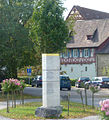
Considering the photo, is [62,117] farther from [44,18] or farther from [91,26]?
[91,26]

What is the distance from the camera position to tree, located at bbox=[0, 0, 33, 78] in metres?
33.4

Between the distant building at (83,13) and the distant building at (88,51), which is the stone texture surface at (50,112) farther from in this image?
the distant building at (83,13)

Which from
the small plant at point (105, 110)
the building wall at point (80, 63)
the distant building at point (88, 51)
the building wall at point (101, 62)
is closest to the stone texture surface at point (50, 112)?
the small plant at point (105, 110)

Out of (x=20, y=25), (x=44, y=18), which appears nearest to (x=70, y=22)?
(x=20, y=25)

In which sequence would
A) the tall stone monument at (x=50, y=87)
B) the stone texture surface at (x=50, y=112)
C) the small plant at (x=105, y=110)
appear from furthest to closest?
the tall stone monument at (x=50, y=87)
the stone texture surface at (x=50, y=112)
the small plant at (x=105, y=110)

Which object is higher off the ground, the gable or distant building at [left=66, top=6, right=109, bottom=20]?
distant building at [left=66, top=6, right=109, bottom=20]

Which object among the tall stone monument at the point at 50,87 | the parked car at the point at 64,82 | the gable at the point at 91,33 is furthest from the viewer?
the gable at the point at 91,33

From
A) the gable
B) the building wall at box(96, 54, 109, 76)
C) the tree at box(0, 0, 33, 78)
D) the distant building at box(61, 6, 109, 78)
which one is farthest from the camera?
the gable

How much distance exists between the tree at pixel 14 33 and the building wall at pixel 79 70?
30367mm

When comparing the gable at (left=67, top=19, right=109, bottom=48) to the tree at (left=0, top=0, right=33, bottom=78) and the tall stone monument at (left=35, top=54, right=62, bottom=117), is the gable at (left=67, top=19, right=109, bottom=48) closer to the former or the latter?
the tree at (left=0, top=0, right=33, bottom=78)

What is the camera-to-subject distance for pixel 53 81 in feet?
57.9

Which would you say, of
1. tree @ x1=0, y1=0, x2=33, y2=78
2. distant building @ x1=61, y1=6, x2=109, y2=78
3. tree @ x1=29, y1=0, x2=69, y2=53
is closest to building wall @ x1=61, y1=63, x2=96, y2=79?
distant building @ x1=61, y1=6, x2=109, y2=78

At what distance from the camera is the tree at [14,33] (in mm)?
33375

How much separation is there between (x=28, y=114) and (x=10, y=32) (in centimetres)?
1574
